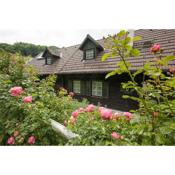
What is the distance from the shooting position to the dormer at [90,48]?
12.2m

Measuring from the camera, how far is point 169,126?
1367 millimetres

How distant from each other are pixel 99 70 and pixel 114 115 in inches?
334

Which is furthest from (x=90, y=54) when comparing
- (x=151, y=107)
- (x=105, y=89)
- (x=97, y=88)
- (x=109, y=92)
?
(x=151, y=107)

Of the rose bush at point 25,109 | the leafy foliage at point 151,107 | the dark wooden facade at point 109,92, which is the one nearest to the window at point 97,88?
the dark wooden facade at point 109,92

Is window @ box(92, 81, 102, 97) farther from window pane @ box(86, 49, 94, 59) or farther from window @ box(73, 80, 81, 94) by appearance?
window pane @ box(86, 49, 94, 59)

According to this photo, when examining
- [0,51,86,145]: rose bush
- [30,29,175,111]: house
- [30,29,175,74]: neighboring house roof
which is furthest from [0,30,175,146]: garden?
[30,29,175,111]: house

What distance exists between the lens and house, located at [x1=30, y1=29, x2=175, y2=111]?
9.12 meters

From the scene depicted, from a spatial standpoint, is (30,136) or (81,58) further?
(81,58)

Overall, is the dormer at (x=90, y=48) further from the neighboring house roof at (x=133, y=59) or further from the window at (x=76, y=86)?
the window at (x=76, y=86)

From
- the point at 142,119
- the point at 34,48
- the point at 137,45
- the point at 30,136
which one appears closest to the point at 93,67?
the point at 137,45

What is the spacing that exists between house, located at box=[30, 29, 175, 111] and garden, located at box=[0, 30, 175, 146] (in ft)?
19.6

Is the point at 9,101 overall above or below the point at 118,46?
below
